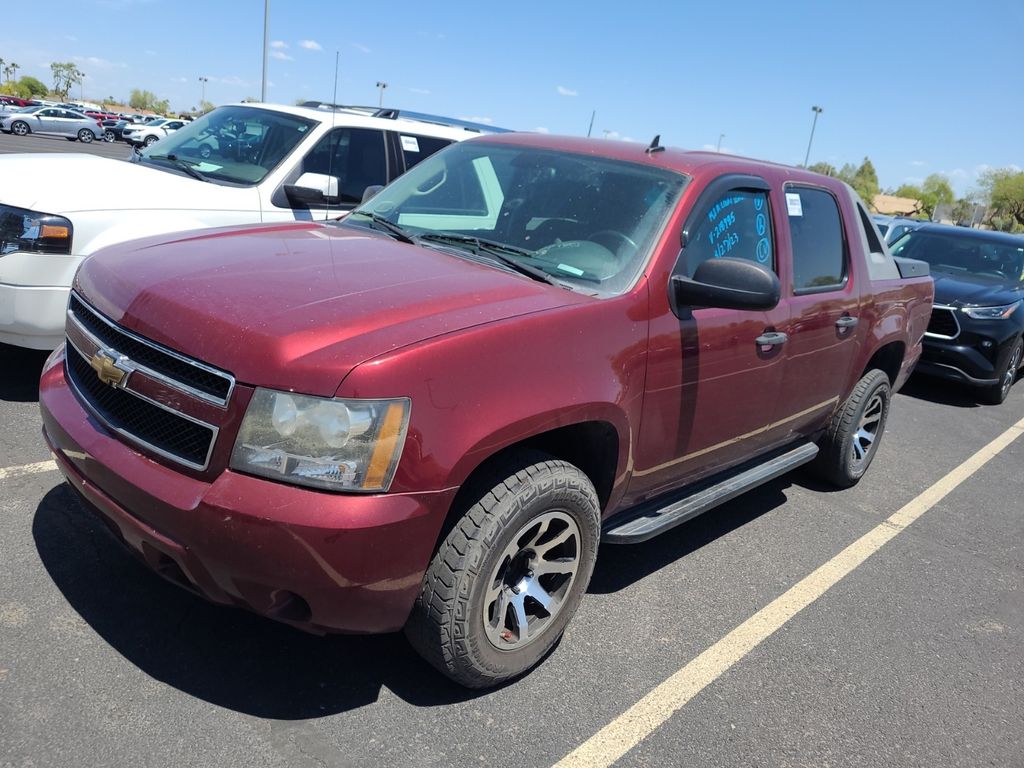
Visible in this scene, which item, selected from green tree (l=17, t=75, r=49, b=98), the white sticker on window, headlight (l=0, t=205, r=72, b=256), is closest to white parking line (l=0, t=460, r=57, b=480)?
headlight (l=0, t=205, r=72, b=256)

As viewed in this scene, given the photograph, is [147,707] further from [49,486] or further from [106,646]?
[49,486]

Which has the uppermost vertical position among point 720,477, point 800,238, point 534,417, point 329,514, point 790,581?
point 800,238

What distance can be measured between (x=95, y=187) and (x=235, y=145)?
142cm

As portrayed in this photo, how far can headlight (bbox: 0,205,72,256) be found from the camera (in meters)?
4.38

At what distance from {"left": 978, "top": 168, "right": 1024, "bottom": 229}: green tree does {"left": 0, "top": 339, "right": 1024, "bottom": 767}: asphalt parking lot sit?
6854 cm

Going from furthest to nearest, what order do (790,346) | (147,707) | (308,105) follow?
(308,105) → (790,346) → (147,707)

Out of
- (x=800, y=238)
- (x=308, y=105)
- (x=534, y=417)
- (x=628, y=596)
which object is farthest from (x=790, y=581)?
(x=308, y=105)

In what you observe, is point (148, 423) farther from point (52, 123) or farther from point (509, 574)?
point (52, 123)

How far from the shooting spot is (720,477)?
3898 mm

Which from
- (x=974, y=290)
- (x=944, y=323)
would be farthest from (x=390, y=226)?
(x=974, y=290)

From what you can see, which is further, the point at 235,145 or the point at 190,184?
the point at 235,145

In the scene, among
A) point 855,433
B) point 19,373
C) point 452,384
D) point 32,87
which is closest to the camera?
point 452,384

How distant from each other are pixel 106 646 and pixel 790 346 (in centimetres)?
305

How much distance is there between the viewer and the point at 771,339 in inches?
144
